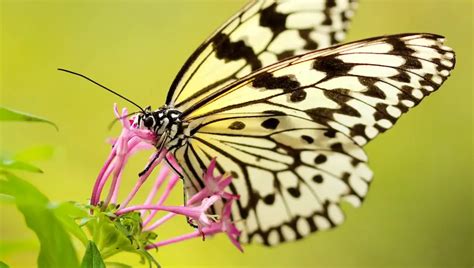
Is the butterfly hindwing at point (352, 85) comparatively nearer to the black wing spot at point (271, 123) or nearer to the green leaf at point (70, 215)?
the black wing spot at point (271, 123)

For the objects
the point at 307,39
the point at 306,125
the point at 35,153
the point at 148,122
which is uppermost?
the point at 307,39

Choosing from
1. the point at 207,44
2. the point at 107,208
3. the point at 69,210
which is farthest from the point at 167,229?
the point at 69,210

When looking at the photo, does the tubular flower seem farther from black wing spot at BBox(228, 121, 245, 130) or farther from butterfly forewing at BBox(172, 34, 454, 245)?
black wing spot at BBox(228, 121, 245, 130)

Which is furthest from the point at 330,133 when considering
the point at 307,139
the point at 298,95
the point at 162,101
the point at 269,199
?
the point at 162,101

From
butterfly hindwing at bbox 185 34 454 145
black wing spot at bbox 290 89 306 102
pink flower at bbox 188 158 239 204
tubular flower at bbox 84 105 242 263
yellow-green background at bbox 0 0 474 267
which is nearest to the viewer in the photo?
tubular flower at bbox 84 105 242 263

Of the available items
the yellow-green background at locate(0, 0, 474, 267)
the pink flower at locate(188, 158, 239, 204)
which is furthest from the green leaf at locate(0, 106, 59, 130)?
the yellow-green background at locate(0, 0, 474, 267)

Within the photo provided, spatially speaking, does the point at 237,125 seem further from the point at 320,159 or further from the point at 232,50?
the point at 320,159
